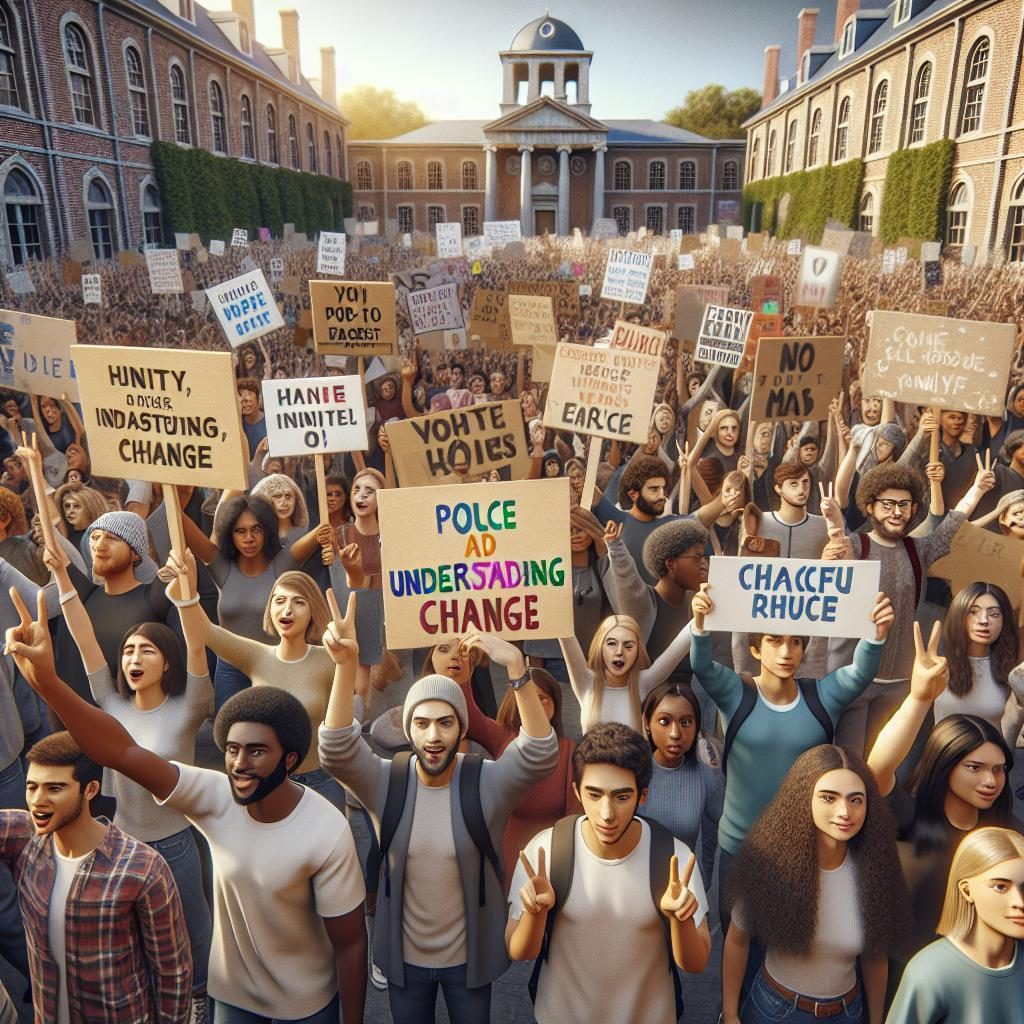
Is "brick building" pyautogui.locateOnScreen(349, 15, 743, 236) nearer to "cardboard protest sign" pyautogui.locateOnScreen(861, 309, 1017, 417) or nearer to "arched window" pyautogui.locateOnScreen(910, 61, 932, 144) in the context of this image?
"arched window" pyautogui.locateOnScreen(910, 61, 932, 144)

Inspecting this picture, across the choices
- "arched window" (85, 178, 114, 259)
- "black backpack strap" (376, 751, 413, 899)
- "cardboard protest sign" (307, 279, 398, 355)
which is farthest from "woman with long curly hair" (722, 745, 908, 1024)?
"arched window" (85, 178, 114, 259)

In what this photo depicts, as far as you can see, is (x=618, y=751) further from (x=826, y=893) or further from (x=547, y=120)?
(x=547, y=120)

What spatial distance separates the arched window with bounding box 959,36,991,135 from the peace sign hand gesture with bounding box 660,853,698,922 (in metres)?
26.6

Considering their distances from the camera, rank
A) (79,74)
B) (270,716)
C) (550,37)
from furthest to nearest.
→ (550,37) → (79,74) → (270,716)

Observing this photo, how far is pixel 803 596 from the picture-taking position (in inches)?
128

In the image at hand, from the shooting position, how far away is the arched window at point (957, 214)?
2394 centimetres

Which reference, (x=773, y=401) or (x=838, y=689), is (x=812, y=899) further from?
(x=773, y=401)

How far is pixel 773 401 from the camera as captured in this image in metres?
6.10

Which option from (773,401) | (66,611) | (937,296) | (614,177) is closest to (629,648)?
(66,611)

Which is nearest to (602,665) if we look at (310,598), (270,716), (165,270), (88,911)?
(310,598)

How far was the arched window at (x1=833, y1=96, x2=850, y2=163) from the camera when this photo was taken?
32.9m

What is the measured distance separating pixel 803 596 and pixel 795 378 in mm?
3303

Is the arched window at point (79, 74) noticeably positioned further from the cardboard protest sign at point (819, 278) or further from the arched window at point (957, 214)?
the arched window at point (957, 214)

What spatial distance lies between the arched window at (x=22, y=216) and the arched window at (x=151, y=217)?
5844mm
